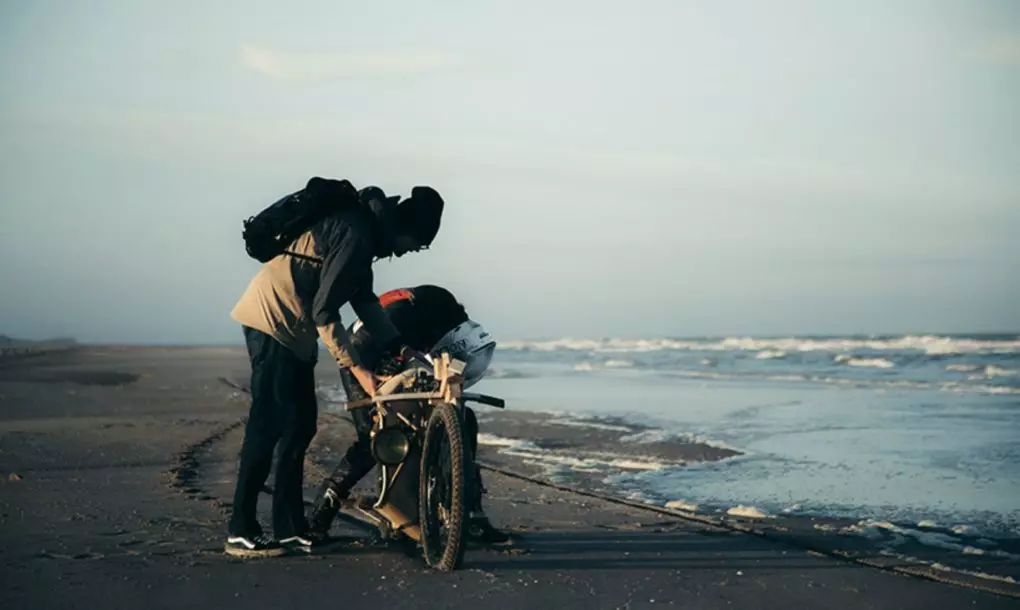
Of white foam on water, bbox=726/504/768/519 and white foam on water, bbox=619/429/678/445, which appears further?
white foam on water, bbox=619/429/678/445

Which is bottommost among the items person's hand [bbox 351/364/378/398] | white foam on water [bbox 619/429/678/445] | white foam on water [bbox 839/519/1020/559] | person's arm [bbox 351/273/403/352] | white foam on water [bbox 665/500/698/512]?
white foam on water [bbox 619/429/678/445]

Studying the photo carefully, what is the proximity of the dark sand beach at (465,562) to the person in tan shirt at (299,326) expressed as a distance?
29 cm

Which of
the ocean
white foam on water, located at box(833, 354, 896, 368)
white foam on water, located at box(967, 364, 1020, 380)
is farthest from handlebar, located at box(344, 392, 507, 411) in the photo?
white foam on water, located at box(833, 354, 896, 368)

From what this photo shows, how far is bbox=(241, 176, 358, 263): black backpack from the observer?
4812 mm

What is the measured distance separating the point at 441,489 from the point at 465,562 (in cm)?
36

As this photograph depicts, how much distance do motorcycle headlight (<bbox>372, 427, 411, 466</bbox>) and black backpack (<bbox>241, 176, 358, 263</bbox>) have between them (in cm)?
100

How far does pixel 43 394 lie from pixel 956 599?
614 inches

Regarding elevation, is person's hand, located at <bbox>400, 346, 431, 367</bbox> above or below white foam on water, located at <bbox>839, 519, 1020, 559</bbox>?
above

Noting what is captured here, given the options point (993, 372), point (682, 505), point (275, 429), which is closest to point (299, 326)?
point (275, 429)

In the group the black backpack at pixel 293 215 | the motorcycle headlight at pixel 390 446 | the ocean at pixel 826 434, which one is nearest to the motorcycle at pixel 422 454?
the motorcycle headlight at pixel 390 446

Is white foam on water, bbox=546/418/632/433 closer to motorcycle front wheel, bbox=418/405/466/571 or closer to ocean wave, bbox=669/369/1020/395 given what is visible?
motorcycle front wheel, bbox=418/405/466/571

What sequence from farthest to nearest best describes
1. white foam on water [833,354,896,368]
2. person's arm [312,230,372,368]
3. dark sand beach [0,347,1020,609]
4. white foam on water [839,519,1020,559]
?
1. white foam on water [833,354,896,368]
2. white foam on water [839,519,1020,559]
3. person's arm [312,230,372,368]
4. dark sand beach [0,347,1020,609]

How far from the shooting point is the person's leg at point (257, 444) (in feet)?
16.4

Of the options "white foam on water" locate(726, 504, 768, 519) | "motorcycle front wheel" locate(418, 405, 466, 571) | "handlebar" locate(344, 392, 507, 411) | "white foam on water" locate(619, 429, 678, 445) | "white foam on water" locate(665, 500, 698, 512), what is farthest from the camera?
"white foam on water" locate(619, 429, 678, 445)
